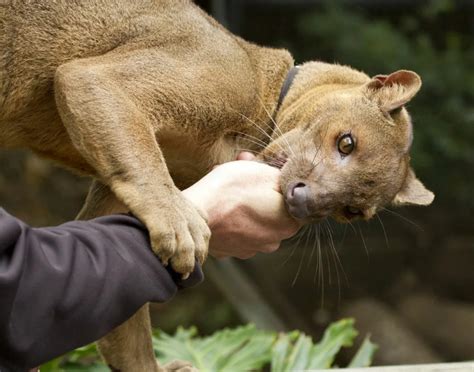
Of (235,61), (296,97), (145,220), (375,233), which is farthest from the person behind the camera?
(375,233)

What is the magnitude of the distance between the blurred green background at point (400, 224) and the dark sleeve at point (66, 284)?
405 cm

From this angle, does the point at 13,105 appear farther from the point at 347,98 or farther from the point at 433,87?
the point at 433,87

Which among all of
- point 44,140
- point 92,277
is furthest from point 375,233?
point 92,277

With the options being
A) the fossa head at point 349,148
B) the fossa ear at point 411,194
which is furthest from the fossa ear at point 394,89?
the fossa ear at point 411,194

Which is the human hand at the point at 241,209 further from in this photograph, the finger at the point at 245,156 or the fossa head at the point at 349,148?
the finger at the point at 245,156

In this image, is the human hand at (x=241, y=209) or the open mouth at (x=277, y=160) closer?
the human hand at (x=241, y=209)

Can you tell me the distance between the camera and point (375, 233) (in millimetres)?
6578

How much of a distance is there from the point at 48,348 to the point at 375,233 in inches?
185

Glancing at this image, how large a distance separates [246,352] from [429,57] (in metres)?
3.31

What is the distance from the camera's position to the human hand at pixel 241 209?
2.86 metres

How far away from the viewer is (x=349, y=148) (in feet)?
10.9

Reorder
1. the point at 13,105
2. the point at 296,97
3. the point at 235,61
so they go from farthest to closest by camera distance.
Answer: the point at 296,97 < the point at 235,61 < the point at 13,105

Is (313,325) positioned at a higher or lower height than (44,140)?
lower

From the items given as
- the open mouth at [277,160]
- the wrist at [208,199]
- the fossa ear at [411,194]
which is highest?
the wrist at [208,199]
